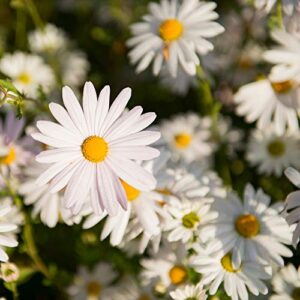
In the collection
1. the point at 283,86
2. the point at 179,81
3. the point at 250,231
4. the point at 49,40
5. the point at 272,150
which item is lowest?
the point at 250,231

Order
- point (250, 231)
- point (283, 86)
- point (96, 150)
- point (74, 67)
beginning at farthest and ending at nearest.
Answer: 1. point (74, 67)
2. point (283, 86)
3. point (250, 231)
4. point (96, 150)

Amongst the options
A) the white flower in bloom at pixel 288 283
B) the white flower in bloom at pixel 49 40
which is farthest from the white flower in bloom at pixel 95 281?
the white flower in bloom at pixel 49 40

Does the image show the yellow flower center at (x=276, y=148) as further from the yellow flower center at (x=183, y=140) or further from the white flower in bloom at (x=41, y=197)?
the white flower in bloom at (x=41, y=197)

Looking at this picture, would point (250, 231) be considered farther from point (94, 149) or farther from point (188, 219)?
point (94, 149)

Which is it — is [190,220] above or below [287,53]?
below

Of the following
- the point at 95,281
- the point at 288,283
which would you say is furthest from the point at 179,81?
the point at 288,283

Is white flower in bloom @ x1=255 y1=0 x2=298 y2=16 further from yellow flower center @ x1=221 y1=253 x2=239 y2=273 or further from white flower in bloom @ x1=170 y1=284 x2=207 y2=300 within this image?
white flower in bloom @ x1=170 y1=284 x2=207 y2=300

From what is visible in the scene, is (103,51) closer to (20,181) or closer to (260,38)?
(260,38)
